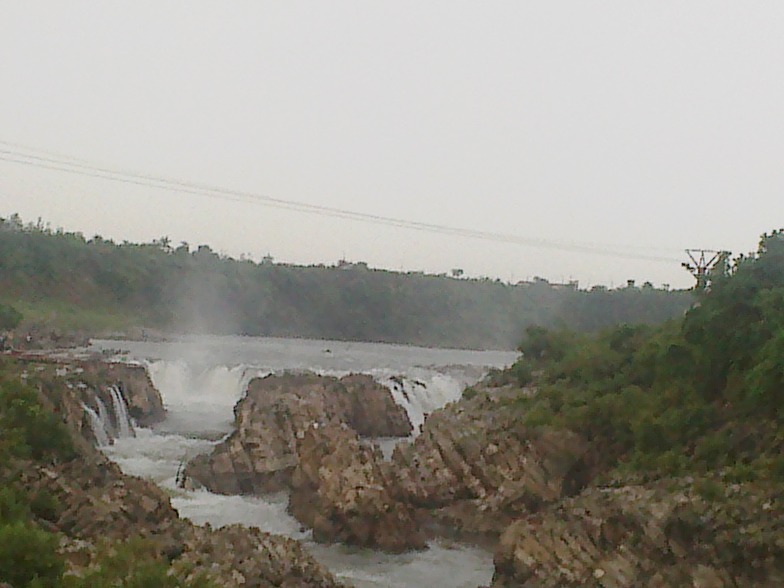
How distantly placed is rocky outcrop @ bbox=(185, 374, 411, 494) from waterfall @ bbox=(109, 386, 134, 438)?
3313 mm

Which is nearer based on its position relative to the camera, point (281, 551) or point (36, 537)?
point (36, 537)

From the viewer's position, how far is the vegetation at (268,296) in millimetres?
63688

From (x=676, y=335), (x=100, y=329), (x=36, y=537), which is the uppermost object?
(x=676, y=335)

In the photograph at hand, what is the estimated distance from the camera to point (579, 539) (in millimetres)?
12906

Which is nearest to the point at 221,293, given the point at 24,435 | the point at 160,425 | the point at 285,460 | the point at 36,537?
the point at 160,425

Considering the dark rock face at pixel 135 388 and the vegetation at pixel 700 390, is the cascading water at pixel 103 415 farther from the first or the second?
the vegetation at pixel 700 390

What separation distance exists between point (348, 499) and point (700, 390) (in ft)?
24.4

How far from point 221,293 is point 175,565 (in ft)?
232

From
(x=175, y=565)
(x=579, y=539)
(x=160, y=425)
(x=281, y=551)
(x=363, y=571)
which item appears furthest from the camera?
(x=160, y=425)

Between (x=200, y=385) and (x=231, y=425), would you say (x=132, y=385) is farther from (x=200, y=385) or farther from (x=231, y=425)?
(x=200, y=385)

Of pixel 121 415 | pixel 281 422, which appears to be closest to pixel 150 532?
pixel 281 422

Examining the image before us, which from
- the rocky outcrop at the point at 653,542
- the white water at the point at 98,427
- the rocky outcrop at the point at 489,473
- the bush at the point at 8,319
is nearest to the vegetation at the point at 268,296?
the bush at the point at 8,319

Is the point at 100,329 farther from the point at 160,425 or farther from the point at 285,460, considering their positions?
the point at 285,460

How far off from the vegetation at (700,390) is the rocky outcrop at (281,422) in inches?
236
